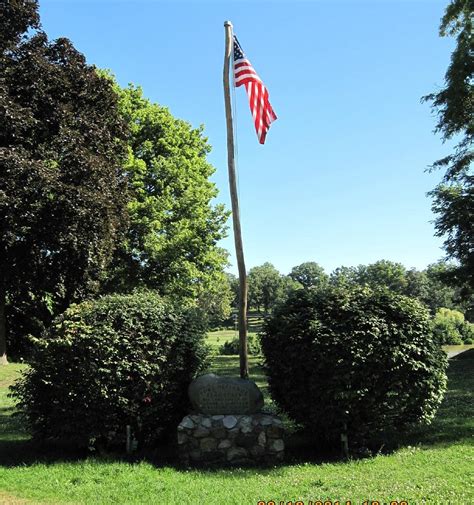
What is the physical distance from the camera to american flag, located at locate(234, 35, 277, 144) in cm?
832

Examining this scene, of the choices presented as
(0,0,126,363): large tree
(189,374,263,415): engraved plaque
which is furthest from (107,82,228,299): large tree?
(189,374,263,415): engraved plaque

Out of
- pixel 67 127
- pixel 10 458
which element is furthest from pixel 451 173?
pixel 10 458

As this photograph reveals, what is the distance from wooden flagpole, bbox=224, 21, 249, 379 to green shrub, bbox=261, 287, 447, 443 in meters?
0.81

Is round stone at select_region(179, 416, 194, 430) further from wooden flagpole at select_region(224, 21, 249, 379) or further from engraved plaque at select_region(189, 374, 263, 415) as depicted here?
wooden flagpole at select_region(224, 21, 249, 379)

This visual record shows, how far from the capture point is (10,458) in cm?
723

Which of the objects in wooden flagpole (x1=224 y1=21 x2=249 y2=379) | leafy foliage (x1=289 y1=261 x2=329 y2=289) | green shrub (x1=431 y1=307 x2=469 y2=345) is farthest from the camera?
leafy foliage (x1=289 y1=261 x2=329 y2=289)

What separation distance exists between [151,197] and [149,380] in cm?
1784

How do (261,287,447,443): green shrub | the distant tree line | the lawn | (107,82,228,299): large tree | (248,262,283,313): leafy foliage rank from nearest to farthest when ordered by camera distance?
the lawn, (261,287,447,443): green shrub, (107,82,228,299): large tree, the distant tree line, (248,262,283,313): leafy foliage

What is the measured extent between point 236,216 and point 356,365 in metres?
3.18

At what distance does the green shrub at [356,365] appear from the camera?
688 centimetres

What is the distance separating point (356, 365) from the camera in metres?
6.84

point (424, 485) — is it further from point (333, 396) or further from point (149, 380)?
point (149, 380)
